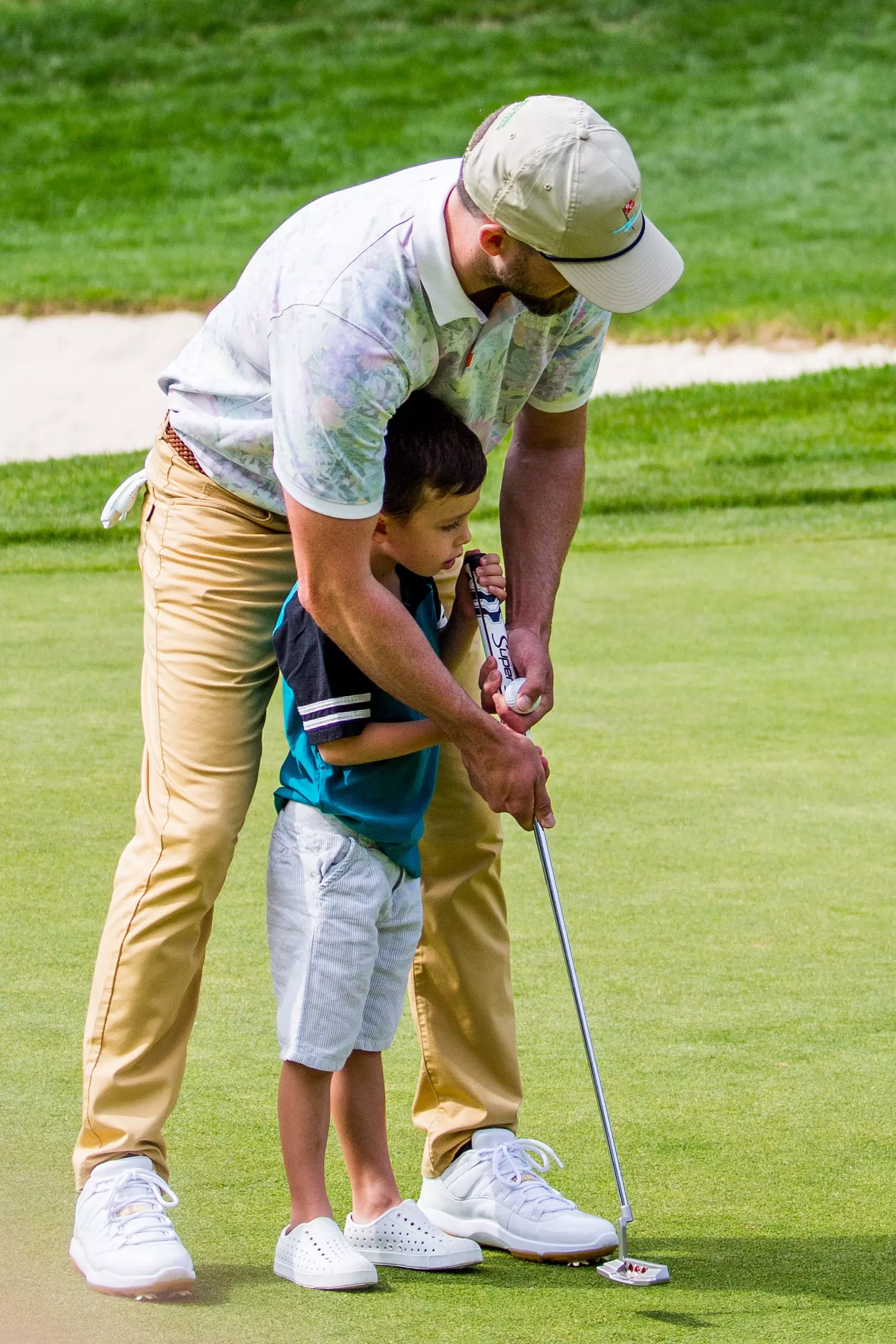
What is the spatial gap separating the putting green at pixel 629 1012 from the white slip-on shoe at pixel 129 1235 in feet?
0.10

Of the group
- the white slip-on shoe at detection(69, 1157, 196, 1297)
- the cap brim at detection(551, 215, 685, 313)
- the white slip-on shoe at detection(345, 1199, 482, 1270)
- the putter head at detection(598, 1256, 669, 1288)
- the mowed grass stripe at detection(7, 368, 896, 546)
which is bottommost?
the mowed grass stripe at detection(7, 368, 896, 546)

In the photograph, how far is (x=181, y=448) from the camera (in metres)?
2.71

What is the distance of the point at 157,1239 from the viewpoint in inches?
94.3

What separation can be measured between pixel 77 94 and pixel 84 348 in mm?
7968

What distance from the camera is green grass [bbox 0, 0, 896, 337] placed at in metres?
17.0

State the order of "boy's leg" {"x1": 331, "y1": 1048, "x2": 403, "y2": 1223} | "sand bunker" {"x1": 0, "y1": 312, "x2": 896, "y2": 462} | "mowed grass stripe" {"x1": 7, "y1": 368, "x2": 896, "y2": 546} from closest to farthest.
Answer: "boy's leg" {"x1": 331, "y1": 1048, "x2": 403, "y2": 1223}, "mowed grass stripe" {"x1": 7, "y1": 368, "x2": 896, "y2": 546}, "sand bunker" {"x1": 0, "y1": 312, "x2": 896, "y2": 462}

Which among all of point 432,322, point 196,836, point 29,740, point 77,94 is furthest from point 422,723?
point 77,94

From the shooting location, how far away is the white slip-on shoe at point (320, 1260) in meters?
2.40

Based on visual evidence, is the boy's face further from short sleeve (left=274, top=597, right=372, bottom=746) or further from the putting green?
the putting green

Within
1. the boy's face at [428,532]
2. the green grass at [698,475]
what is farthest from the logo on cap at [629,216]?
the green grass at [698,475]

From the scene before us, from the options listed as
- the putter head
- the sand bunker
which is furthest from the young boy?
the sand bunker

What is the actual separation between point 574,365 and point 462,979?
87 cm

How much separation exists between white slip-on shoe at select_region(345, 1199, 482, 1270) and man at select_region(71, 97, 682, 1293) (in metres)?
0.11

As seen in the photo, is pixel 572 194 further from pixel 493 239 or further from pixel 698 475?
pixel 698 475
